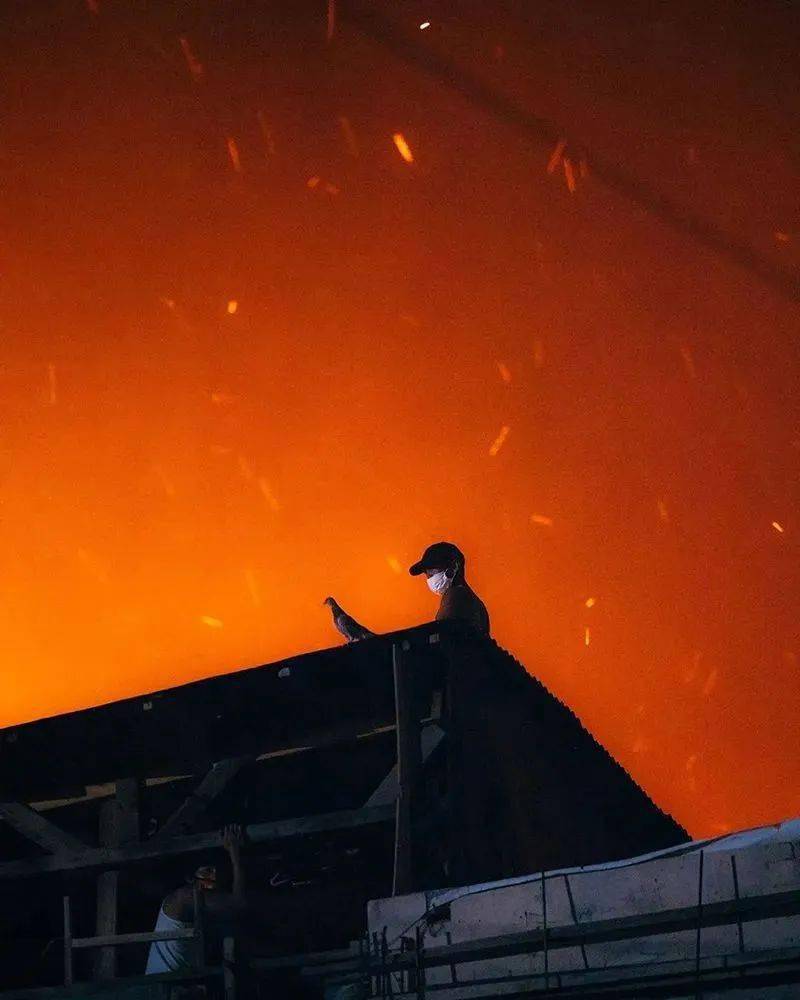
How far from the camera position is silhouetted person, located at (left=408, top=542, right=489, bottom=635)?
27.6 feet

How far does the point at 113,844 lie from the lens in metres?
8.83

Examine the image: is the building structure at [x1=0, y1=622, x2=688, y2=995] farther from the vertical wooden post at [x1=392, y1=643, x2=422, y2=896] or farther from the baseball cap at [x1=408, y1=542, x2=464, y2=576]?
the baseball cap at [x1=408, y1=542, x2=464, y2=576]

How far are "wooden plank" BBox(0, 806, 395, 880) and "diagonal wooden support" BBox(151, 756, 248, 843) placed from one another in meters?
0.08

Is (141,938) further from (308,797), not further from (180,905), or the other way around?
(308,797)

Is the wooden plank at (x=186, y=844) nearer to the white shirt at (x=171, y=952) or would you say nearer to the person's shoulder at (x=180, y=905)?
the person's shoulder at (x=180, y=905)

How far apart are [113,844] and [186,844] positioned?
0.82m

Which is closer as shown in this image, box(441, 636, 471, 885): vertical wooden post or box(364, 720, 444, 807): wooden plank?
box(441, 636, 471, 885): vertical wooden post

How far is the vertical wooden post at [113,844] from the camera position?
8.60 meters

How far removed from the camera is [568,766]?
9609 mm

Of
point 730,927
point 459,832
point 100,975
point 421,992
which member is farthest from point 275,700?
point 730,927

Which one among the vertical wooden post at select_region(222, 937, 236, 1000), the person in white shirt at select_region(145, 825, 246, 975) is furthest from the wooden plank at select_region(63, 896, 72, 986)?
the vertical wooden post at select_region(222, 937, 236, 1000)

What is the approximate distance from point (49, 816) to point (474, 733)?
4.17 metres

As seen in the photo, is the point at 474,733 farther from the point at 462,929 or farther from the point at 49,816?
the point at 49,816

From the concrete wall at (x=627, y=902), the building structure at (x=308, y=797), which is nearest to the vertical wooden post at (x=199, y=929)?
the building structure at (x=308, y=797)
